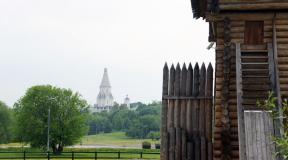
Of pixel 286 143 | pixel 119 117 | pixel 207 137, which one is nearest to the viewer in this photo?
pixel 286 143

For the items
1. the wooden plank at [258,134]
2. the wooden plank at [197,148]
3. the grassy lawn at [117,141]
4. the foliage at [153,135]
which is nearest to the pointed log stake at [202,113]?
the wooden plank at [197,148]

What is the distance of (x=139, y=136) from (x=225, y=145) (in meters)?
125

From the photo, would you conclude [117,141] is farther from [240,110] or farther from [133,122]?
[240,110]

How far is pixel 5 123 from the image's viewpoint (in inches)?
3378

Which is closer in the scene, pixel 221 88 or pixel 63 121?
pixel 221 88

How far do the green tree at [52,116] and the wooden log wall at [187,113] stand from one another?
41349 mm

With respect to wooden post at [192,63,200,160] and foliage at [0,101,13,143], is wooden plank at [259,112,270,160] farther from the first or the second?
foliage at [0,101,13,143]

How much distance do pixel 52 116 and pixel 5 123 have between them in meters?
Answer: 31.5

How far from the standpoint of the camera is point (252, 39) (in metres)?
13.4

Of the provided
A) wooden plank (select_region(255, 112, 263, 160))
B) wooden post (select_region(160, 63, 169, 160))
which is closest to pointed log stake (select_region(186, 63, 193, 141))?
wooden post (select_region(160, 63, 169, 160))

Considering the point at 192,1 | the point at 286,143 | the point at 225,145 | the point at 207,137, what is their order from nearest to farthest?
the point at 286,143 < the point at 225,145 < the point at 207,137 < the point at 192,1

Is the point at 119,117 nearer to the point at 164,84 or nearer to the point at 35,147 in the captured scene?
the point at 35,147

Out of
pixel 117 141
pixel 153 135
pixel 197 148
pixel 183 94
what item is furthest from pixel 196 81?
pixel 153 135

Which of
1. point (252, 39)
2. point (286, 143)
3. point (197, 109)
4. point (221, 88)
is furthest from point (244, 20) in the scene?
point (286, 143)
